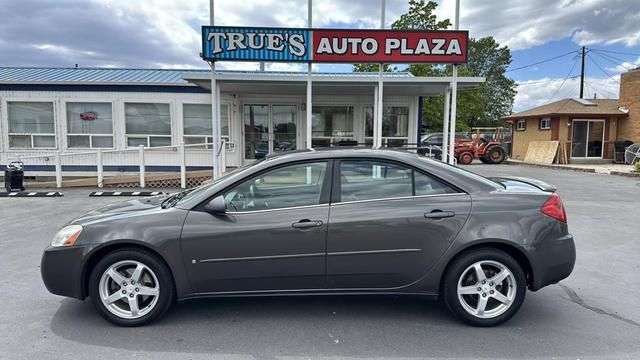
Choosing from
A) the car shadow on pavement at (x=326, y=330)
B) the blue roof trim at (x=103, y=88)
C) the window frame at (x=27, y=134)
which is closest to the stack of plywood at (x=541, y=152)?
the blue roof trim at (x=103, y=88)

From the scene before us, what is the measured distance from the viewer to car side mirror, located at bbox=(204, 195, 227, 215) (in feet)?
11.0

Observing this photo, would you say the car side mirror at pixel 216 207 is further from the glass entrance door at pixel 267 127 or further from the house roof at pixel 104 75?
the glass entrance door at pixel 267 127

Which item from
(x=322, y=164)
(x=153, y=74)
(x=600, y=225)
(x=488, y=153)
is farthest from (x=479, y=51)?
(x=322, y=164)

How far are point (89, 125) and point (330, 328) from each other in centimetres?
1354

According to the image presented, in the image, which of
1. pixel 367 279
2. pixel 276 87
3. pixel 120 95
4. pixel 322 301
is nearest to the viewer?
pixel 367 279

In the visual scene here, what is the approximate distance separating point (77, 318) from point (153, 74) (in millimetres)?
13890

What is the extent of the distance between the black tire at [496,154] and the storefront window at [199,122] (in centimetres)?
1543

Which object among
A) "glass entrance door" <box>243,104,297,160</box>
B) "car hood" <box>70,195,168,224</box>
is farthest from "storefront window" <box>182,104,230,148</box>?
"car hood" <box>70,195,168,224</box>

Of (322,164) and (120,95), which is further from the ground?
(120,95)

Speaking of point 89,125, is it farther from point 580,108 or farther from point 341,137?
point 580,108

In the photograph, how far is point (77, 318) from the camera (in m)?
3.65

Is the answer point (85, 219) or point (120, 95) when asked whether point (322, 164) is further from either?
point (120, 95)

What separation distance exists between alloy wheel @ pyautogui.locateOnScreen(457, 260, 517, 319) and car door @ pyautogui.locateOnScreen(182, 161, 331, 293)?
3.98ft

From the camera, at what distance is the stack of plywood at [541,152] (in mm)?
22203
